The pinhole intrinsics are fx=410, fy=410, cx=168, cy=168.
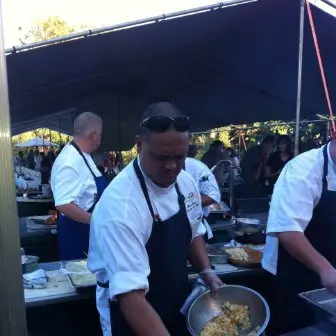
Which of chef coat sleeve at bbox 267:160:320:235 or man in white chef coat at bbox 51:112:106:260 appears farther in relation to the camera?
man in white chef coat at bbox 51:112:106:260

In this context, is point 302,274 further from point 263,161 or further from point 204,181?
point 263,161

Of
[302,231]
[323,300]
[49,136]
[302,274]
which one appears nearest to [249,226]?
[302,274]

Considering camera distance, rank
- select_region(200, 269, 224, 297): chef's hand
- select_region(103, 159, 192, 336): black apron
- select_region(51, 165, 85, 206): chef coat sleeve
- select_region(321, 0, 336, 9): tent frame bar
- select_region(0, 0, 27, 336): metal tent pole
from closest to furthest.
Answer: select_region(0, 0, 27, 336): metal tent pole → select_region(103, 159, 192, 336): black apron → select_region(200, 269, 224, 297): chef's hand → select_region(51, 165, 85, 206): chef coat sleeve → select_region(321, 0, 336, 9): tent frame bar

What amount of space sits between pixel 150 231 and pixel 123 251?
7.1 inches

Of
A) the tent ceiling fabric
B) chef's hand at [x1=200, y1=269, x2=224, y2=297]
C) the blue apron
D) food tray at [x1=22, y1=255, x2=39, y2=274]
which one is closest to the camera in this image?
chef's hand at [x1=200, y1=269, x2=224, y2=297]

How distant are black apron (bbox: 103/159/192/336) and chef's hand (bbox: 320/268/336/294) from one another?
0.58 metres

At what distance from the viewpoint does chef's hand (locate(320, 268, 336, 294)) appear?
1.67 metres

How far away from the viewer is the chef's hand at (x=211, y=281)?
1.71m


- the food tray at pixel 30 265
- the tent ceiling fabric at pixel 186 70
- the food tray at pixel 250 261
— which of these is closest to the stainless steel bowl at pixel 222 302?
the food tray at pixel 250 261

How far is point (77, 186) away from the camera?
8.80ft

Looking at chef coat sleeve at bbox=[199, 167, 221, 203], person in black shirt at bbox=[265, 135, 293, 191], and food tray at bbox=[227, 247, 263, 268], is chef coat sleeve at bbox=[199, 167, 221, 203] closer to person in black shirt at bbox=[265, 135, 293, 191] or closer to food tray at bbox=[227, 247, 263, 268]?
food tray at bbox=[227, 247, 263, 268]

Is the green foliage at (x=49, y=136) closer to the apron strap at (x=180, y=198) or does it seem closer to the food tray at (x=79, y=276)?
the food tray at (x=79, y=276)

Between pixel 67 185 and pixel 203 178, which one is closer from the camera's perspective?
pixel 67 185

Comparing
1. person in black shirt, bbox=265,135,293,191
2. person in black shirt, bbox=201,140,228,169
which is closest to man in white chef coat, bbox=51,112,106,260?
person in black shirt, bbox=201,140,228,169
